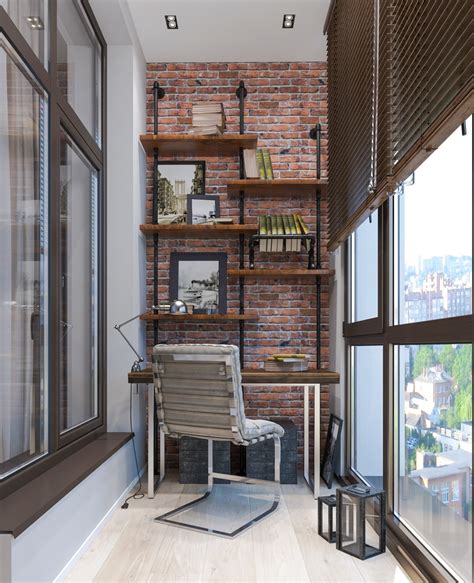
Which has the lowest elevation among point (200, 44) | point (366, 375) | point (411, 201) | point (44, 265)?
point (366, 375)

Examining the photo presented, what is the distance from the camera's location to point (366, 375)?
3568 mm

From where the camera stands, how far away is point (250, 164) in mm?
4367

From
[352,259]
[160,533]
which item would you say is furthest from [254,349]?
[160,533]

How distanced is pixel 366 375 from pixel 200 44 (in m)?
2.61

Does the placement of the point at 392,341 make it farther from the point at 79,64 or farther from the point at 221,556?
the point at 79,64

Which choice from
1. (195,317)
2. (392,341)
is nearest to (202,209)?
(195,317)

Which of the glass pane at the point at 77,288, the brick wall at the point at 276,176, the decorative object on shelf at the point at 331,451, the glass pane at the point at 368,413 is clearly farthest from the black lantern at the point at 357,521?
the brick wall at the point at 276,176

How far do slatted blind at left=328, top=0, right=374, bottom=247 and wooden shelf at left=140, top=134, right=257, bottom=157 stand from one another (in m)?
0.68

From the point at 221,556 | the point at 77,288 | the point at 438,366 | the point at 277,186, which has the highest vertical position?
the point at 277,186

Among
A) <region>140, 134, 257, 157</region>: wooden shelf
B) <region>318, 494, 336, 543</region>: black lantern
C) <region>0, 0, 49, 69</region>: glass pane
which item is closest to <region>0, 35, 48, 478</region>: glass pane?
<region>0, 0, 49, 69</region>: glass pane

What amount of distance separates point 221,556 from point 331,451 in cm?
147

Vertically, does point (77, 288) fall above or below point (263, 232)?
below

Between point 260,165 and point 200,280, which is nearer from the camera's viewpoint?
point 260,165

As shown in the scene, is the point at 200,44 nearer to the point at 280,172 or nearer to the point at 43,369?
the point at 280,172
